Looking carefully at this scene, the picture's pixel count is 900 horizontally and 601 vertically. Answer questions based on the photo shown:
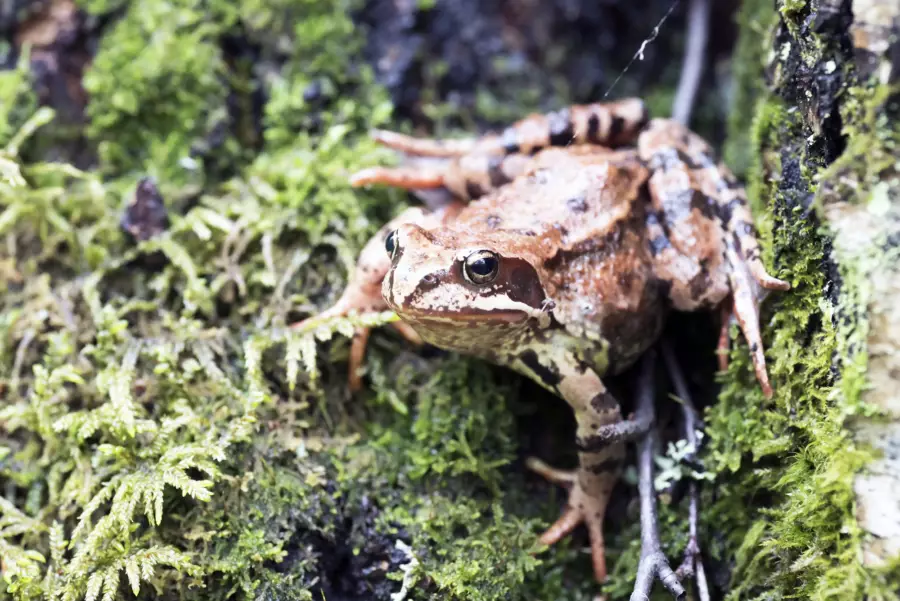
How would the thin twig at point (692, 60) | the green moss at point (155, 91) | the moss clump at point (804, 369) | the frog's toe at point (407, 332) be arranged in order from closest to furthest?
the moss clump at point (804, 369) < the frog's toe at point (407, 332) < the green moss at point (155, 91) < the thin twig at point (692, 60)

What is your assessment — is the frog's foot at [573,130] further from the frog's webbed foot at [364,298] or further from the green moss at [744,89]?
the green moss at [744,89]

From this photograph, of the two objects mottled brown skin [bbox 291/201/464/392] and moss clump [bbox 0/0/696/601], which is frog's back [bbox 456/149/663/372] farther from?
moss clump [bbox 0/0/696/601]

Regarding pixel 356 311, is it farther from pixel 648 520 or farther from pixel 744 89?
pixel 744 89

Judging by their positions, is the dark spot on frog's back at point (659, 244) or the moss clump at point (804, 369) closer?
the moss clump at point (804, 369)

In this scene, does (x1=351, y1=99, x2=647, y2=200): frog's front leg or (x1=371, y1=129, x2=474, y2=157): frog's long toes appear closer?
(x1=351, y1=99, x2=647, y2=200): frog's front leg

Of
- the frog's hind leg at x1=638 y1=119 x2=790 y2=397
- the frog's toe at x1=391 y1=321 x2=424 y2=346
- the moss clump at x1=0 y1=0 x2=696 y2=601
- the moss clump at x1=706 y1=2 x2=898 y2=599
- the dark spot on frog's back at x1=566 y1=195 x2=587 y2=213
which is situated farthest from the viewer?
the frog's toe at x1=391 y1=321 x2=424 y2=346

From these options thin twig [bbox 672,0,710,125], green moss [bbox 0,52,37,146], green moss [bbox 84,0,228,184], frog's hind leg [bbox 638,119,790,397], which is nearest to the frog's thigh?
frog's hind leg [bbox 638,119,790,397]

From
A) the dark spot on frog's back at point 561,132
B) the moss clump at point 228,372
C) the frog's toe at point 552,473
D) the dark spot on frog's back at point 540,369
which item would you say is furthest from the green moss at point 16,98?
the frog's toe at point 552,473

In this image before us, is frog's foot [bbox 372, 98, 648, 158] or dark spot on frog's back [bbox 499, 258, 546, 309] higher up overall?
frog's foot [bbox 372, 98, 648, 158]

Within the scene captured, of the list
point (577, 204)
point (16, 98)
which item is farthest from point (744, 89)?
point (16, 98)
